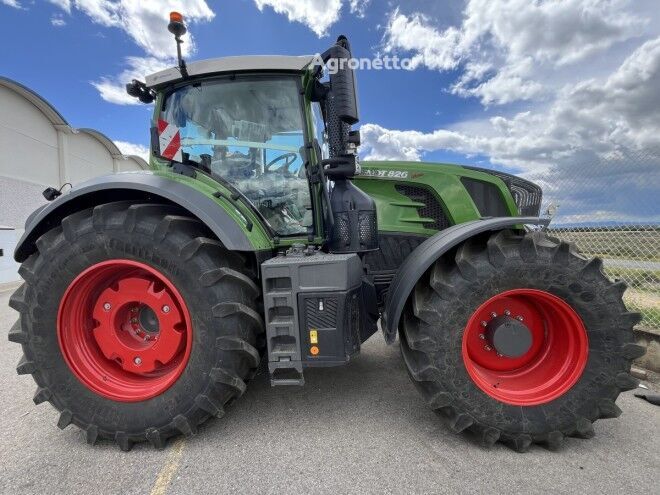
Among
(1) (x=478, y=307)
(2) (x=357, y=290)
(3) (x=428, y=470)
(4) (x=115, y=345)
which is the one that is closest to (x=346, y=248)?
(2) (x=357, y=290)

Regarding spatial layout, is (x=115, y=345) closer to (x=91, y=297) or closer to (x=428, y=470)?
(x=91, y=297)

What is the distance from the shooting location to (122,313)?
7.14ft

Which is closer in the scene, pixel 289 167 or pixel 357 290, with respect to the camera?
pixel 357 290

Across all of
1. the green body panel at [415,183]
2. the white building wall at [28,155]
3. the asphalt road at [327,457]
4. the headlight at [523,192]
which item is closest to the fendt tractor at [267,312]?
the asphalt road at [327,457]

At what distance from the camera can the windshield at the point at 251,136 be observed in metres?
2.42

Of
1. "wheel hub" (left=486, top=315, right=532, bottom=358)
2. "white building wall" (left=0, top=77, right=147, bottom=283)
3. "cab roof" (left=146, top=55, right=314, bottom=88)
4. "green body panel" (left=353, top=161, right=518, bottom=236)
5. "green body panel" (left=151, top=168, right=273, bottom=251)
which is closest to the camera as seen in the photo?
"wheel hub" (left=486, top=315, right=532, bottom=358)

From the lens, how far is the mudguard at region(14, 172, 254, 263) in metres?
1.98

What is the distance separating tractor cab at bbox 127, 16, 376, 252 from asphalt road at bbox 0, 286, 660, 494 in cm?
116

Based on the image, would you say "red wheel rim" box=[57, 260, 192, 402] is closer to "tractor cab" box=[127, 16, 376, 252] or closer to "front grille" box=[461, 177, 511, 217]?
"tractor cab" box=[127, 16, 376, 252]

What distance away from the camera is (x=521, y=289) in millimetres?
1962

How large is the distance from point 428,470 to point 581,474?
2.47 feet

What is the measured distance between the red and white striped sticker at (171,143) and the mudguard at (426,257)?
5.71ft

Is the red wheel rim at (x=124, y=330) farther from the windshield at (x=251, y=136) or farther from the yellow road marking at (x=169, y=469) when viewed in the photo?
the windshield at (x=251, y=136)

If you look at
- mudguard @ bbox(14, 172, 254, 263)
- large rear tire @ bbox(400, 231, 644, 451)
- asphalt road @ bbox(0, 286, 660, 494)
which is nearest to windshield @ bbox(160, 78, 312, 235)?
mudguard @ bbox(14, 172, 254, 263)
